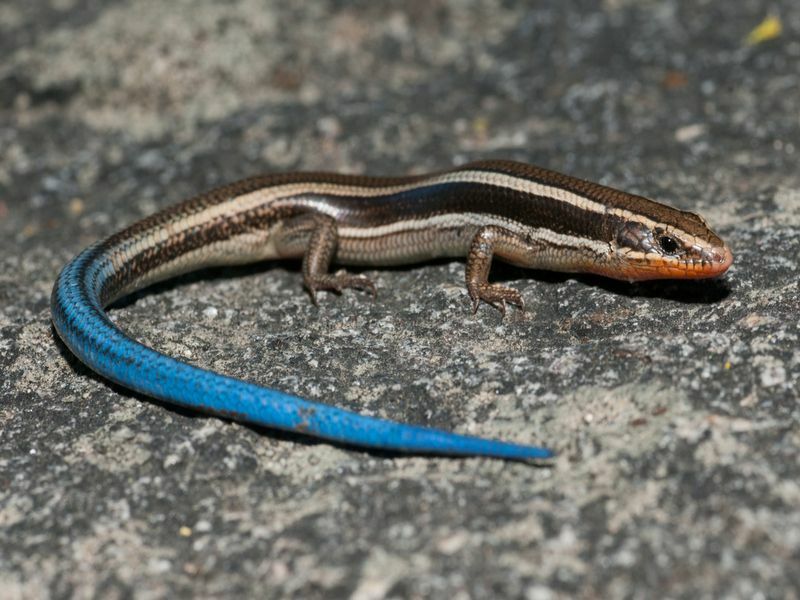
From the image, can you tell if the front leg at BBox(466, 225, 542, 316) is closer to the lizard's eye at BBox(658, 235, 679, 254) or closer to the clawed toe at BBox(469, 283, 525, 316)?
the clawed toe at BBox(469, 283, 525, 316)

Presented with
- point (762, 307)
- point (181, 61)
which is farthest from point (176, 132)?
point (762, 307)

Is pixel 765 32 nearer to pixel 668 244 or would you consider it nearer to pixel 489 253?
pixel 668 244

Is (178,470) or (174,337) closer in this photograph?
(178,470)

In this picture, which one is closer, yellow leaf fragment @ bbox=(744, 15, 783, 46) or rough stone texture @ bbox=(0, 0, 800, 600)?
rough stone texture @ bbox=(0, 0, 800, 600)

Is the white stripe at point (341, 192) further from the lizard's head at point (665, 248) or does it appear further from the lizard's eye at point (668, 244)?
the lizard's eye at point (668, 244)

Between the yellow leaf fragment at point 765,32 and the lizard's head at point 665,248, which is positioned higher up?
the yellow leaf fragment at point 765,32

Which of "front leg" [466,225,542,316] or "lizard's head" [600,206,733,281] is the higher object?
"lizard's head" [600,206,733,281]

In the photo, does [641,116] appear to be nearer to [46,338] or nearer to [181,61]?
[181,61]

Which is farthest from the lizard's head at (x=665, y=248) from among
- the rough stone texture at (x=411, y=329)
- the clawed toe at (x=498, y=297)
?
the clawed toe at (x=498, y=297)

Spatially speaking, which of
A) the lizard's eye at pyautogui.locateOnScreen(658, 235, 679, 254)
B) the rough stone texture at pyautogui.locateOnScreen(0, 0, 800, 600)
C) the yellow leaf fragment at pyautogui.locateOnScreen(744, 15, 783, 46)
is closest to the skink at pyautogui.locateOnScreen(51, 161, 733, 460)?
the lizard's eye at pyautogui.locateOnScreen(658, 235, 679, 254)
